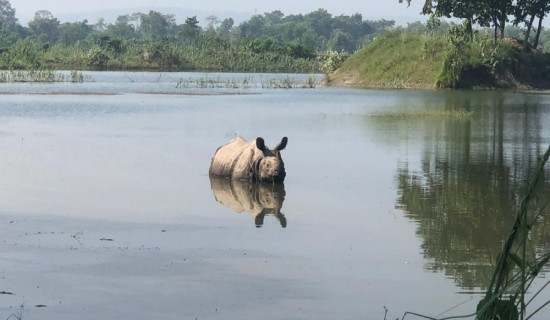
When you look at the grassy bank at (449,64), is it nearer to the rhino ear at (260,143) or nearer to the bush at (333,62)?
the bush at (333,62)

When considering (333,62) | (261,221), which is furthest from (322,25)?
(261,221)

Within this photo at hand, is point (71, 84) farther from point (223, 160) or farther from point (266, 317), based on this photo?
point (266, 317)

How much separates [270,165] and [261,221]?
10.4 feet

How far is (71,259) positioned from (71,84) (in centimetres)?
4757

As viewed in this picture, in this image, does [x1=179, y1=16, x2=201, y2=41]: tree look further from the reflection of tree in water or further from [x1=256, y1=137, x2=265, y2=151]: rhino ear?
[x1=256, y1=137, x2=265, y2=151]: rhino ear

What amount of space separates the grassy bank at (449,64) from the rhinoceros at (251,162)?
A: 1500 inches

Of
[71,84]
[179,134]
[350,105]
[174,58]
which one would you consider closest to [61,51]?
[174,58]

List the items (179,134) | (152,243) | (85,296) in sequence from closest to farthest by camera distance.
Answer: (85,296)
(152,243)
(179,134)

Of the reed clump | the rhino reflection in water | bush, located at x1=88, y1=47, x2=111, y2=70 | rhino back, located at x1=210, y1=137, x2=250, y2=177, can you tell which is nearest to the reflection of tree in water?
the rhino reflection in water

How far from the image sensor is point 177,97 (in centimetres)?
4650

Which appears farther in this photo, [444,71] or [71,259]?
[444,71]

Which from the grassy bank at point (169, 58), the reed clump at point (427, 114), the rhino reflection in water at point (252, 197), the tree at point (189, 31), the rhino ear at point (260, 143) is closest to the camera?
the rhino reflection in water at point (252, 197)

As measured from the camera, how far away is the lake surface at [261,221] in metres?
8.87

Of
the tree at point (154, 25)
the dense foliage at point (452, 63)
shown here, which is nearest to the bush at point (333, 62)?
the dense foliage at point (452, 63)
